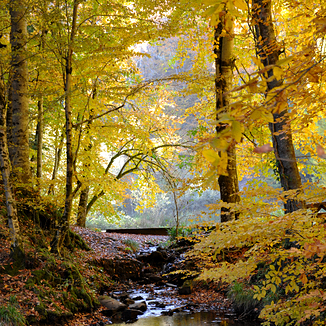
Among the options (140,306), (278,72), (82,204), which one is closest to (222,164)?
(278,72)

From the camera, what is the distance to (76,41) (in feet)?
18.1

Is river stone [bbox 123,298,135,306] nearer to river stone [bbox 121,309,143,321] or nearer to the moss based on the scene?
river stone [bbox 121,309,143,321]

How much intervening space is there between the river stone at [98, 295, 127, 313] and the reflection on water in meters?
0.48

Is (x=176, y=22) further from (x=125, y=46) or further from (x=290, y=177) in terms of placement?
(x=290, y=177)

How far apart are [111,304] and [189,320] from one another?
55.7 inches

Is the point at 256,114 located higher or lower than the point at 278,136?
lower

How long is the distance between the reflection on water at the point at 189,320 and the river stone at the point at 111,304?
1.57ft

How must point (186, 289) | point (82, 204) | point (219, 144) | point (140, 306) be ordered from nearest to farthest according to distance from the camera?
point (219, 144) < point (140, 306) < point (186, 289) < point (82, 204)

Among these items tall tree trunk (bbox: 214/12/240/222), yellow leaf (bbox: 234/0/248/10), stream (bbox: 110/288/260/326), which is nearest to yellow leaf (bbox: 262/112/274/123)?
yellow leaf (bbox: 234/0/248/10)

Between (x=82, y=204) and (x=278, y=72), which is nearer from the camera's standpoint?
(x=278, y=72)

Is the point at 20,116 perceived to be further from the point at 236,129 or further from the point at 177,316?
the point at 236,129

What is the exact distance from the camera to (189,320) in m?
4.80

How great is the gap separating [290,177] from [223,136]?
3.59 metres

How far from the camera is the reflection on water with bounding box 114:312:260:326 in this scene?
15.1 feet
